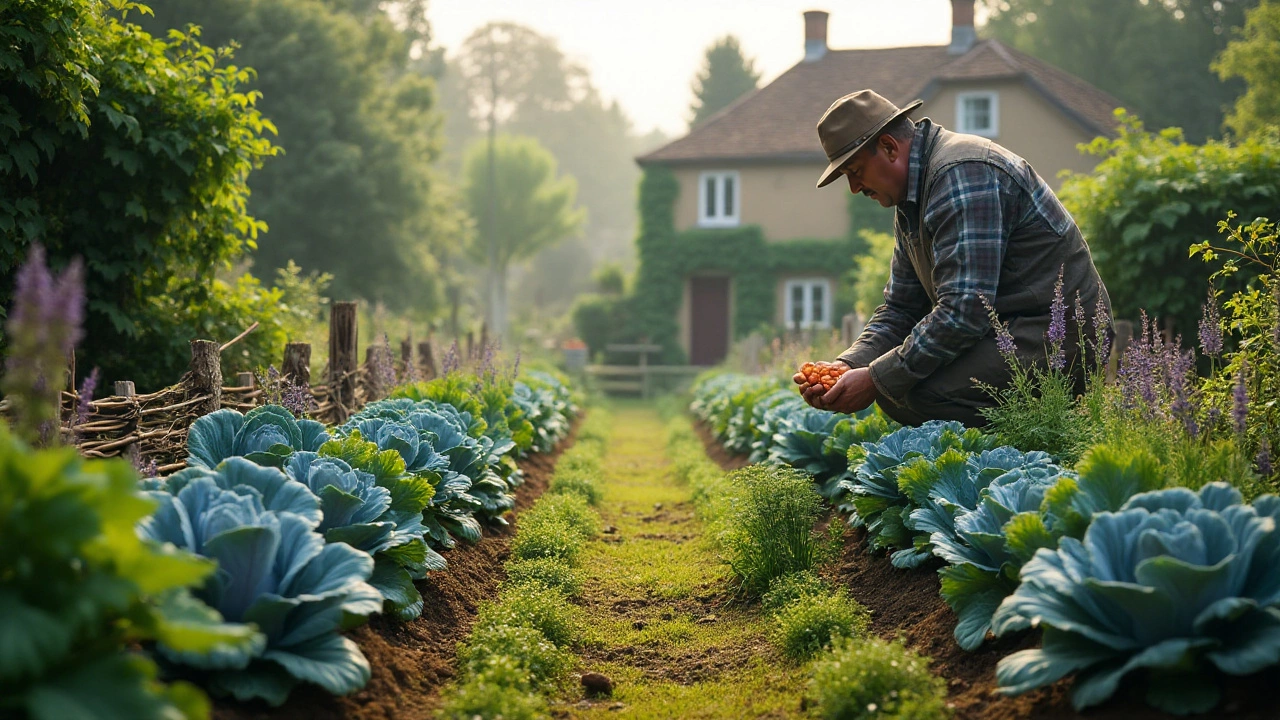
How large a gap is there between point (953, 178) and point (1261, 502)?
227cm

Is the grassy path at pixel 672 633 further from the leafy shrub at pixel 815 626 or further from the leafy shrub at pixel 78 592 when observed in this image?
→ the leafy shrub at pixel 78 592

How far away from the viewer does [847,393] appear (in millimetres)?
5043

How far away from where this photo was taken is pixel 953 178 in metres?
4.88

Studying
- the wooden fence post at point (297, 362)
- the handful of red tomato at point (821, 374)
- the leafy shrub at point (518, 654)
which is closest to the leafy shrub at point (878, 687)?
the leafy shrub at point (518, 654)

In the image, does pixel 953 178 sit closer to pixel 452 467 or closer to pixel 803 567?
pixel 803 567

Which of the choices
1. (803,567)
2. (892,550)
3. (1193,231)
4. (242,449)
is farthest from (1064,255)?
(1193,231)

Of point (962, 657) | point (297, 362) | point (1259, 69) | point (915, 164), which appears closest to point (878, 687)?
point (962, 657)

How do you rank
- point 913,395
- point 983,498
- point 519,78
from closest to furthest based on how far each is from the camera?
1. point 983,498
2. point 913,395
3. point 519,78

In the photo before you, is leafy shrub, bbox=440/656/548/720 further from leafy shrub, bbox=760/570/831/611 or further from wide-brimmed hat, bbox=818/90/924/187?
wide-brimmed hat, bbox=818/90/924/187

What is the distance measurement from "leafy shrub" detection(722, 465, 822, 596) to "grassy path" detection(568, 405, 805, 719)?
20 cm

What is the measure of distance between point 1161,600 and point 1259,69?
88.8 feet

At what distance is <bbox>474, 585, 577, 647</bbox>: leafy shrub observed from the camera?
14.1ft

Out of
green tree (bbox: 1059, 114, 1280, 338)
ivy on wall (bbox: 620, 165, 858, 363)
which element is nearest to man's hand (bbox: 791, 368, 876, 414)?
green tree (bbox: 1059, 114, 1280, 338)

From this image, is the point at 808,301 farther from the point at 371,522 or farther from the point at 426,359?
the point at 371,522
